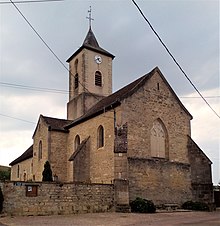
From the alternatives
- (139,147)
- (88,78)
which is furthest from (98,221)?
(88,78)

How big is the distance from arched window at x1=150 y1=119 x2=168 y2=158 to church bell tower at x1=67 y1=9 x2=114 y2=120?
33.3 feet

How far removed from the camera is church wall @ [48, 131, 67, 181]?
30.3m

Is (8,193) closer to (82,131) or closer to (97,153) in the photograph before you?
(97,153)

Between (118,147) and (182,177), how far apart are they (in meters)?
6.80

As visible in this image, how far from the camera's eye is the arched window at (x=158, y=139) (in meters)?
25.5

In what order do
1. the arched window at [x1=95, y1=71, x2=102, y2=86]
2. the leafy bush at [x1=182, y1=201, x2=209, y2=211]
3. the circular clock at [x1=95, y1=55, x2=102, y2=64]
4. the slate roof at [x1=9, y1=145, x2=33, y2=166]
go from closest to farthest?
the leafy bush at [x1=182, y1=201, x2=209, y2=211], the arched window at [x1=95, y1=71, x2=102, y2=86], the circular clock at [x1=95, y1=55, x2=102, y2=64], the slate roof at [x1=9, y1=145, x2=33, y2=166]

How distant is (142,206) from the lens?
21.3 metres

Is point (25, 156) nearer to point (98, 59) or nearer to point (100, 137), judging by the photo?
point (98, 59)

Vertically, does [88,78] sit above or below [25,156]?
above

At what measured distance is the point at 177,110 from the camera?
27.9 meters

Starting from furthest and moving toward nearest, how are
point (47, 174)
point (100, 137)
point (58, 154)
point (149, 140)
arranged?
point (58, 154)
point (47, 174)
point (100, 137)
point (149, 140)

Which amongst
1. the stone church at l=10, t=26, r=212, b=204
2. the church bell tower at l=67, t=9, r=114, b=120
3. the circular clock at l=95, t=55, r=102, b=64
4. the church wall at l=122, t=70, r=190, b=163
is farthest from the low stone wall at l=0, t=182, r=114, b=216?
the circular clock at l=95, t=55, r=102, b=64

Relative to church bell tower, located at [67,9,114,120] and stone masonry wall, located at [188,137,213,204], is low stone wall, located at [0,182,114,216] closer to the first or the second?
stone masonry wall, located at [188,137,213,204]

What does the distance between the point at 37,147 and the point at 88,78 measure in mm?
9075
